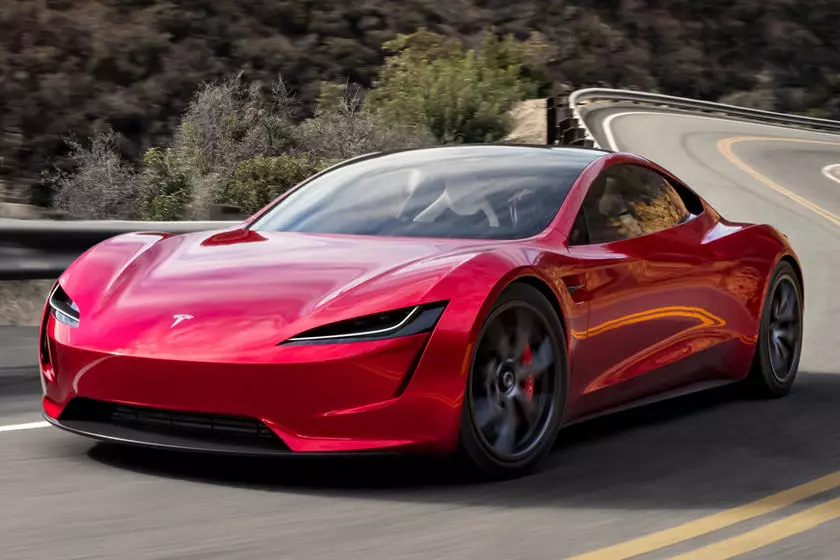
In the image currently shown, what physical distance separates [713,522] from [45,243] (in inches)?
223

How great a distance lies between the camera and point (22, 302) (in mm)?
10641

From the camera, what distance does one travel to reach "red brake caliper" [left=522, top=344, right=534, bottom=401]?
525 centimetres

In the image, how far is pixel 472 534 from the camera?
430 centimetres

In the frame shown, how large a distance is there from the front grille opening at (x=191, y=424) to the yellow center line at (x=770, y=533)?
1446mm

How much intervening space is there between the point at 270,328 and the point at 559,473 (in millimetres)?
1300

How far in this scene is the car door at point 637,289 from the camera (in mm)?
5691

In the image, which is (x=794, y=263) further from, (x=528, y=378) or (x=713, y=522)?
(x=713, y=522)

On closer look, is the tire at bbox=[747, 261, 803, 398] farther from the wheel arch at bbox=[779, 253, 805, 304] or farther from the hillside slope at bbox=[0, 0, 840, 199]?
the hillside slope at bbox=[0, 0, 840, 199]

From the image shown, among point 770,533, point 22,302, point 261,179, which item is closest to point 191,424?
point 770,533

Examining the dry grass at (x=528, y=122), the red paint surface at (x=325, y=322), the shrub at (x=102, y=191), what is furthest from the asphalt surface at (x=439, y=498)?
the dry grass at (x=528, y=122)

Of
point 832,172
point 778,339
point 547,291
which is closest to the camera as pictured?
point 547,291

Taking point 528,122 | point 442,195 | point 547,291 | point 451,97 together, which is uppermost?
point 442,195

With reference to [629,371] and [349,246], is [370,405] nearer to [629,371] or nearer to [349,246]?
[349,246]

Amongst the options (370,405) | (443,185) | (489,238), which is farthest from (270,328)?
(443,185)
